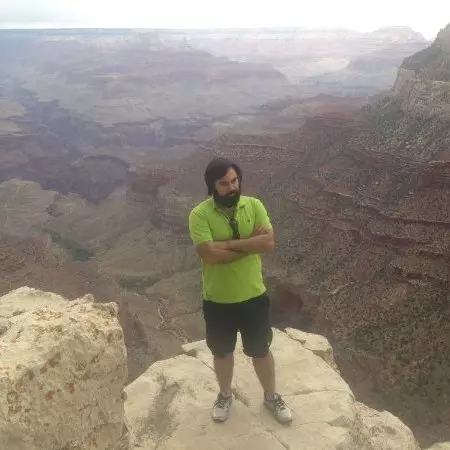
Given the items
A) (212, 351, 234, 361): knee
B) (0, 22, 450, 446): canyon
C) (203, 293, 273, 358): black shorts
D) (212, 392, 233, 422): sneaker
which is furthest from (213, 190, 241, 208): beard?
(0, 22, 450, 446): canyon

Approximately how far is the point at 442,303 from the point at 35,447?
16.2 metres

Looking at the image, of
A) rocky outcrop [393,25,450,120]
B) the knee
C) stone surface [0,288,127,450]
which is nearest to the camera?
stone surface [0,288,127,450]

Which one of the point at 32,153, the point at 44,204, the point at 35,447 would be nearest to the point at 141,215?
the point at 44,204

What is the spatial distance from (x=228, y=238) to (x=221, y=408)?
2348 millimetres

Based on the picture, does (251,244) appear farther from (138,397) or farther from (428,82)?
(428,82)

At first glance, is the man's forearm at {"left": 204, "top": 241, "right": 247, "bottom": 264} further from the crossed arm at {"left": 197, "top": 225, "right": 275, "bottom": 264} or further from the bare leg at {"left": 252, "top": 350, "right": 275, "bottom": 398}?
the bare leg at {"left": 252, "top": 350, "right": 275, "bottom": 398}

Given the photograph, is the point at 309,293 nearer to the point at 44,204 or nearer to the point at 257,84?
the point at 44,204

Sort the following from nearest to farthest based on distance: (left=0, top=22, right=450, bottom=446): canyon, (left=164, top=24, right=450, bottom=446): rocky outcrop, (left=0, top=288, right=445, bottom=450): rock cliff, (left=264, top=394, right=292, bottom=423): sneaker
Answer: (left=0, top=288, right=445, bottom=450): rock cliff
(left=264, top=394, right=292, bottom=423): sneaker
(left=164, top=24, right=450, bottom=446): rocky outcrop
(left=0, top=22, right=450, bottom=446): canyon

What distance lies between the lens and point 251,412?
669cm

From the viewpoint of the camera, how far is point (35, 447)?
4.31 metres

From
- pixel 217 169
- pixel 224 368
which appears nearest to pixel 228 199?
pixel 217 169

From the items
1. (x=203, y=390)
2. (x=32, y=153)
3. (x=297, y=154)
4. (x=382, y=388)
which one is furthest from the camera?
(x=32, y=153)

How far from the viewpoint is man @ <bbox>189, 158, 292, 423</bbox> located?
216 inches

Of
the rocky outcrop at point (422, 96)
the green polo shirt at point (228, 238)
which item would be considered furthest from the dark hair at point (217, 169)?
the rocky outcrop at point (422, 96)
